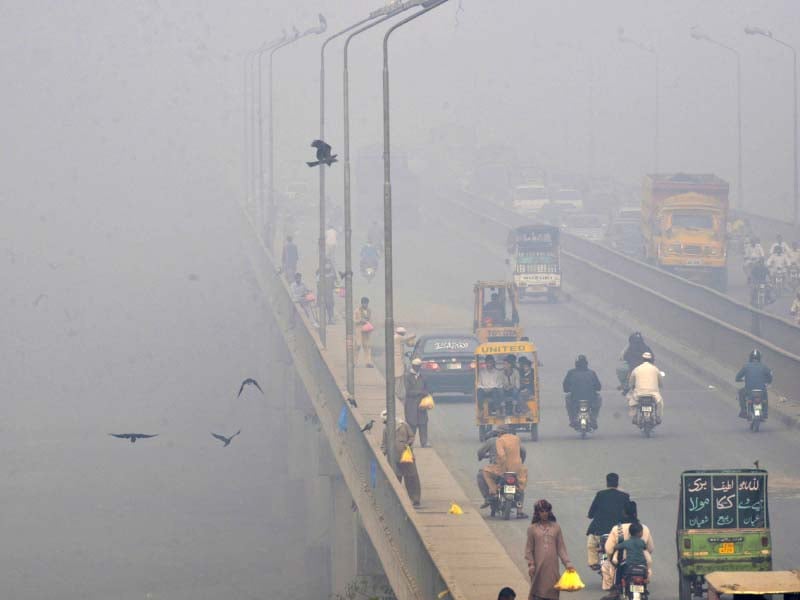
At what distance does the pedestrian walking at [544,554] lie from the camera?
17125 millimetres

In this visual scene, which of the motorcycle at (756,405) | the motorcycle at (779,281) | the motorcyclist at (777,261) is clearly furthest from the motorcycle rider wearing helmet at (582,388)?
the motorcyclist at (777,261)

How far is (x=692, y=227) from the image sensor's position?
178ft

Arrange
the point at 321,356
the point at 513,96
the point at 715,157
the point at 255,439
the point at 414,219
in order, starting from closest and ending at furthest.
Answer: the point at 321,356 < the point at 255,439 < the point at 414,219 < the point at 715,157 < the point at 513,96

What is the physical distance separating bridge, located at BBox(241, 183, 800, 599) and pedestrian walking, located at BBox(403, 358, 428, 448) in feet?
1.22

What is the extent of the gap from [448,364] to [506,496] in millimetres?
11636

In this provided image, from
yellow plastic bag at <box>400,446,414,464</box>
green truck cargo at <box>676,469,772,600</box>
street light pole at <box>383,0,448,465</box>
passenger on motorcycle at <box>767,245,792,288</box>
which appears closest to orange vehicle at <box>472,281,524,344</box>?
passenger on motorcycle at <box>767,245,792,288</box>

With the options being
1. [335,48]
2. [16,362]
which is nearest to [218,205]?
[16,362]

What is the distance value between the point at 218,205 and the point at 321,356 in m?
67.6

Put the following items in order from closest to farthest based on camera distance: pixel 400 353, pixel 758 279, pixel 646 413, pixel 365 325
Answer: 1. pixel 646 413
2. pixel 400 353
3. pixel 365 325
4. pixel 758 279

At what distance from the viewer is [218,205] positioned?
9975 cm

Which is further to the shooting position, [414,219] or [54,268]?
[54,268]

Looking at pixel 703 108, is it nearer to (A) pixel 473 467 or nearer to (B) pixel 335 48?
(B) pixel 335 48

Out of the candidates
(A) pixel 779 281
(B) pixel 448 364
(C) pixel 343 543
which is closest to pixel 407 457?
(C) pixel 343 543

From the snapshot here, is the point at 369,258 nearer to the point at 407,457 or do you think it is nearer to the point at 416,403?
the point at 416,403
